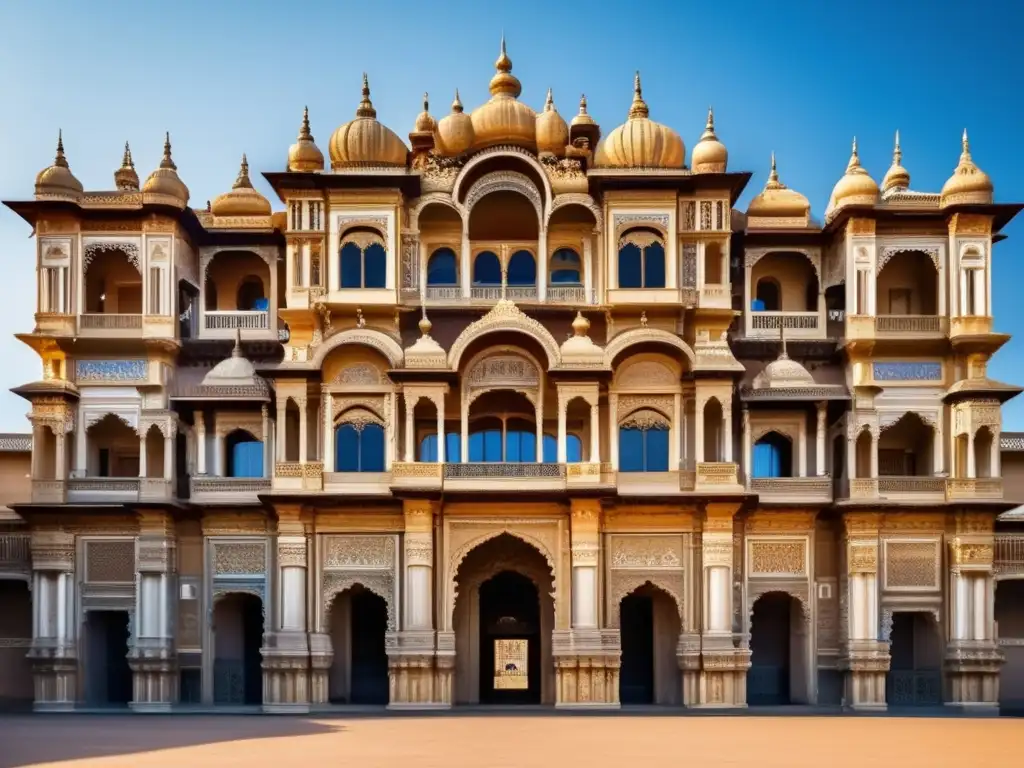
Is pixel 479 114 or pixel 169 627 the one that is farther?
pixel 479 114

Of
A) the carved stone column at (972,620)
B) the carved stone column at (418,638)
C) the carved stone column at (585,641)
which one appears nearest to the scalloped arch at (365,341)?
the carved stone column at (418,638)

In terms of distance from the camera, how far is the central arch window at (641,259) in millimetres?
30812

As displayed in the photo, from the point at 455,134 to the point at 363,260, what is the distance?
151 inches

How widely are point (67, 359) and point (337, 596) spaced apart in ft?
26.3

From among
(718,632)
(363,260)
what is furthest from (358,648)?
(363,260)

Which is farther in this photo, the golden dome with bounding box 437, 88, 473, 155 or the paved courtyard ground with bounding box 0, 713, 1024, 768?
the golden dome with bounding box 437, 88, 473, 155

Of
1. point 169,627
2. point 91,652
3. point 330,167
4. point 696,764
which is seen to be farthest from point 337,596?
point 696,764

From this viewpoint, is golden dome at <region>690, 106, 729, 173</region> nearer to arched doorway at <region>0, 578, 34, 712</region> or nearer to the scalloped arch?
the scalloped arch

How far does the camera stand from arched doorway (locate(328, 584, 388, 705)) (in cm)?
3053

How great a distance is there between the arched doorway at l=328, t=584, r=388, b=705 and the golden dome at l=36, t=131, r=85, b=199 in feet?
35.8

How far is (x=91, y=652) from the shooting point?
30.6 meters

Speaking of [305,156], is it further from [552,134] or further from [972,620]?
[972,620]

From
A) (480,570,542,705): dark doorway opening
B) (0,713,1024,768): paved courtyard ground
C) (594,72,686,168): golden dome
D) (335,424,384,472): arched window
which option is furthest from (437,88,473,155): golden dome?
(0,713,1024,768): paved courtyard ground

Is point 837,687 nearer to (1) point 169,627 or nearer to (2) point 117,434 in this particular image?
(1) point 169,627
